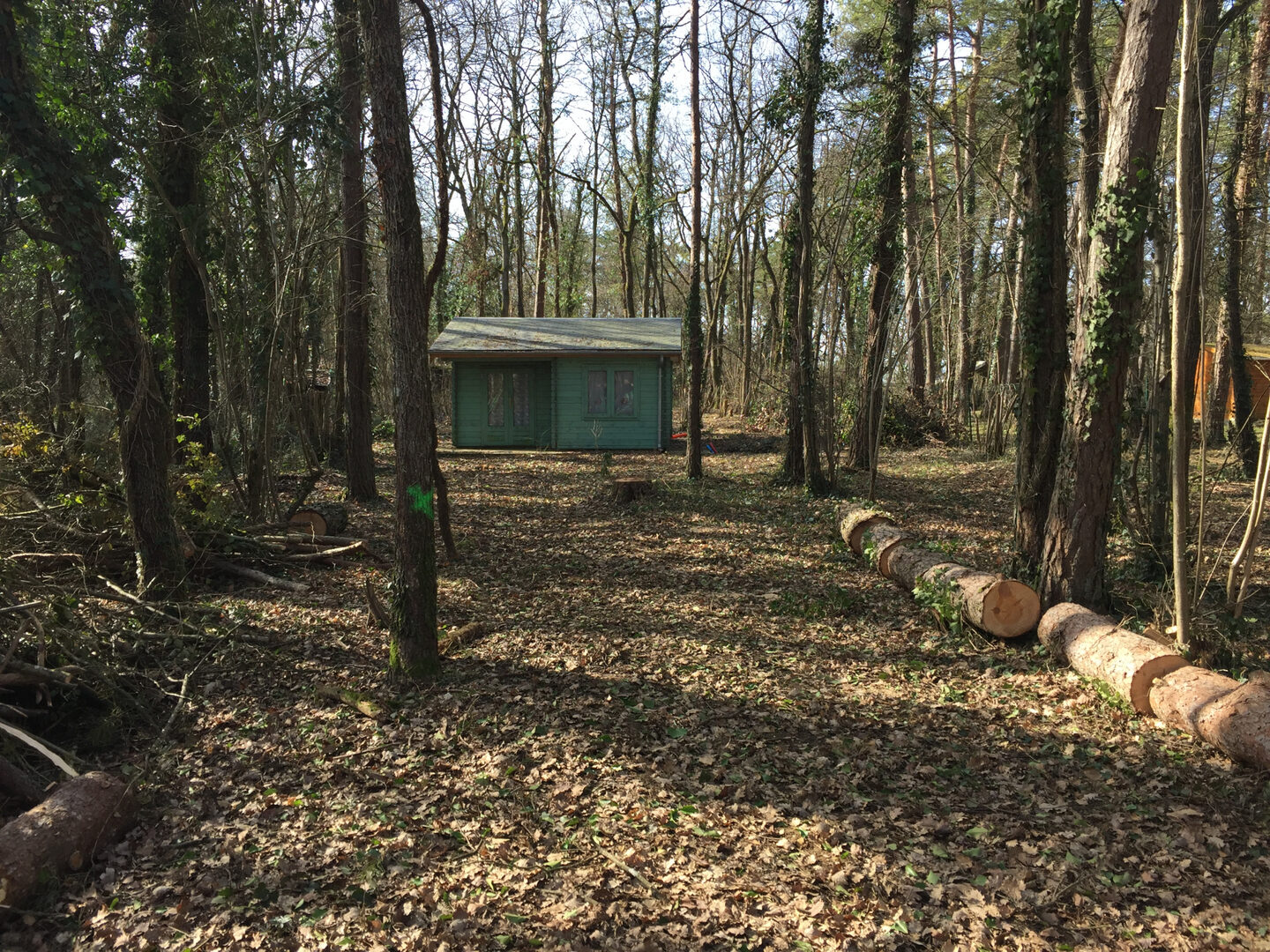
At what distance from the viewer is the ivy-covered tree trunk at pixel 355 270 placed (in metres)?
10.5

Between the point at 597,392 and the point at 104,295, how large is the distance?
1414 centimetres

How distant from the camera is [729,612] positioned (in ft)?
24.6

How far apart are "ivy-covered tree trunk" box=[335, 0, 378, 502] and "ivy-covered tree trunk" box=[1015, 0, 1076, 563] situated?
791cm

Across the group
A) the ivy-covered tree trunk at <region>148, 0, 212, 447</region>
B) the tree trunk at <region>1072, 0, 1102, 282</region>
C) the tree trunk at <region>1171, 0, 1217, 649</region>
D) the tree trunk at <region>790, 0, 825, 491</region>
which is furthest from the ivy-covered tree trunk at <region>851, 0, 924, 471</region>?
the ivy-covered tree trunk at <region>148, 0, 212, 447</region>

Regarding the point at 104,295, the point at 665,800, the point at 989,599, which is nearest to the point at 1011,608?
the point at 989,599

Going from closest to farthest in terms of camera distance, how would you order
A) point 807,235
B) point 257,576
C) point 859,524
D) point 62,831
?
point 62,831 < point 257,576 < point 859,524 < point 807,235

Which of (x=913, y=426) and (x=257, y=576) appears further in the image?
(x=913, y=426)

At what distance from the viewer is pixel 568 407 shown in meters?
20.2

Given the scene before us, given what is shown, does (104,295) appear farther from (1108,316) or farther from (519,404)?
(519,404)

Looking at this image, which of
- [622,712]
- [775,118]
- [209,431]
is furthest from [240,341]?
[775,118]

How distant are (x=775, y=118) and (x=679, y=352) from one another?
6.94 m

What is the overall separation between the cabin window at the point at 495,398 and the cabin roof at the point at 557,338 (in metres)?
0.98

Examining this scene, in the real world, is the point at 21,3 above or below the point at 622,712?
above

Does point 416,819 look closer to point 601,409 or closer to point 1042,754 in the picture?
point 1042,754
